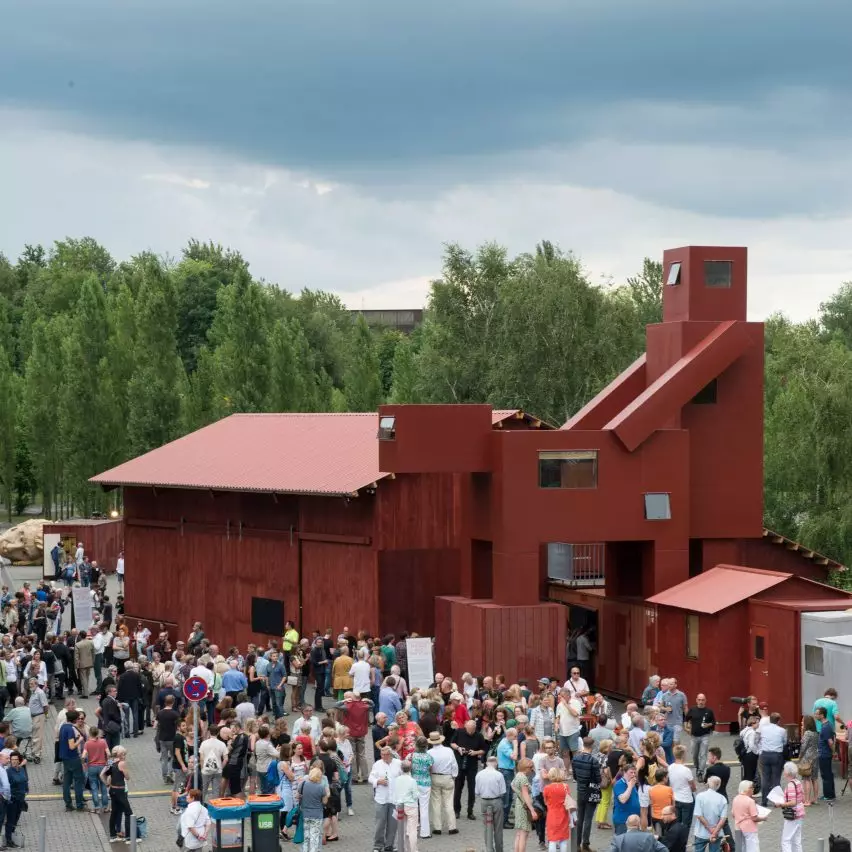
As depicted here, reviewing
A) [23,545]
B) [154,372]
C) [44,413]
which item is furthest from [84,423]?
[23,545]

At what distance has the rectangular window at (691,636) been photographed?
31766 mm

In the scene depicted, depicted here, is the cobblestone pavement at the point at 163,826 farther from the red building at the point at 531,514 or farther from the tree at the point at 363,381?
the tree at the point at 363,381

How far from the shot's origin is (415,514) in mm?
37531

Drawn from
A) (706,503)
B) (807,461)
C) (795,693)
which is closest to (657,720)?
(795,693)

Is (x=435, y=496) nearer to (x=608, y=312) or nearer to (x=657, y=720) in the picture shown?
(x=657, y=720)

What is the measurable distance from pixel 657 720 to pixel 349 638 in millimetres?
12475

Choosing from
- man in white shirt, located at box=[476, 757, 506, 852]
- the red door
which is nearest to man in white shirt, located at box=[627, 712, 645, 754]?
man in white shirt, located at box=[476, 757, 506, 852]

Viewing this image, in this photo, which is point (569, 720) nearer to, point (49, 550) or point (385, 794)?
point (385, 794)

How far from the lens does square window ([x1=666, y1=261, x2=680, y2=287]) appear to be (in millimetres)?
36312

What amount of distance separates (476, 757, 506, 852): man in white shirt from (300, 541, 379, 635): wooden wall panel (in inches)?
596

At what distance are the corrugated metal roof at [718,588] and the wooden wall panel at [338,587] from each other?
714 centimetres

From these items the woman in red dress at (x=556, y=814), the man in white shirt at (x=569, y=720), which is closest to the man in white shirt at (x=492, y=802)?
the woman in red dress at (x=556, y=814)

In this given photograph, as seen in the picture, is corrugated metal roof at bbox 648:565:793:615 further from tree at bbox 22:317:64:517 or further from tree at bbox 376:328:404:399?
tree at bbox 376:328:404:399

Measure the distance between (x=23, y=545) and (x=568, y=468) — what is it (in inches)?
1422
